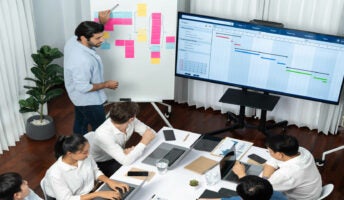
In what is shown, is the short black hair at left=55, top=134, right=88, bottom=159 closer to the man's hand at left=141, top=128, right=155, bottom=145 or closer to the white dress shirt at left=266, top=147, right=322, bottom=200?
the man's hand at left=141, top=128, right=155, bottom=145

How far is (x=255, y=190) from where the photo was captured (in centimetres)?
284

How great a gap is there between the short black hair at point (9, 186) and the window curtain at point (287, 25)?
10.6 ft

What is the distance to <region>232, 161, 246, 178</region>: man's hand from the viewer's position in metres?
3.44

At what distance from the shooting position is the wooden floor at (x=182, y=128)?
15.9 feet

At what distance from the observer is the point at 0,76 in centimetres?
493

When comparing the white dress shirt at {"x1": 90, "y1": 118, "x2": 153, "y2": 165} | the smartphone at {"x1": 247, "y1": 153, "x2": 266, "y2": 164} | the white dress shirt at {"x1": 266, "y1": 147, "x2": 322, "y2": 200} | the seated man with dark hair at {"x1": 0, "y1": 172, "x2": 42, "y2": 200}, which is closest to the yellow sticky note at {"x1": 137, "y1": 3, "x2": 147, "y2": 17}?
the white dress shirt at {"x1": 90, "y1": 118, "x2": 153, "y2": 165}

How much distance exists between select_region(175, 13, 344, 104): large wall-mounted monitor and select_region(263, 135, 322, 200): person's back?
1.61m

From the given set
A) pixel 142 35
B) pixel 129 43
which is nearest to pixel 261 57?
pixel 142 35

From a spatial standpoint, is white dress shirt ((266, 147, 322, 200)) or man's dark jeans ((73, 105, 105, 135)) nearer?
white dress shirt ((266, 147, 322, 200))

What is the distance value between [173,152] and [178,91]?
2.43 meters

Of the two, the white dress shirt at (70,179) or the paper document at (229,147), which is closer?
the white dress shirt at (70,179)

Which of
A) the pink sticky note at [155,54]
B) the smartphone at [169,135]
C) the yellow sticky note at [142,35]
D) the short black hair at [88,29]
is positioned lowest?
the smartphone at [169,135]

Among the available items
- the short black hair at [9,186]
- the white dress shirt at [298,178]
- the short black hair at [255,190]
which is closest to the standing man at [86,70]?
the short black hair at [9,186]

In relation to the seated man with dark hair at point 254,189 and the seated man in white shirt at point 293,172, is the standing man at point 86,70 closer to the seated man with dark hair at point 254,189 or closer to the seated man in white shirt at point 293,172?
the seated man in white shirt at point 293,172
